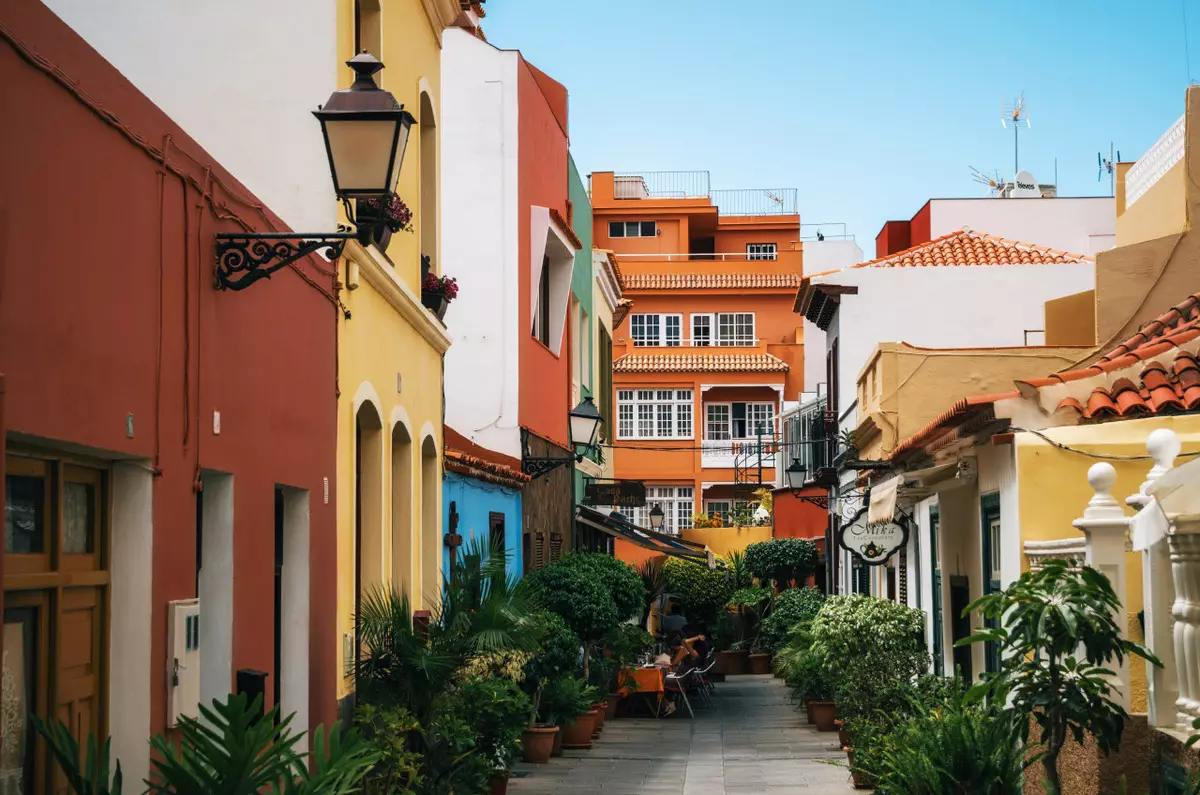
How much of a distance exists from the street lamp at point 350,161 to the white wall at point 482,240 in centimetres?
1338

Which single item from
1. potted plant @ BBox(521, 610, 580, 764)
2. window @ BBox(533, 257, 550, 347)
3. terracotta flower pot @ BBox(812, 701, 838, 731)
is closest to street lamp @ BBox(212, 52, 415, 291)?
potted plant @ BBox(521, 610, 580, 764)

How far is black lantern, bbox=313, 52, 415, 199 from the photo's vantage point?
24.3 feet

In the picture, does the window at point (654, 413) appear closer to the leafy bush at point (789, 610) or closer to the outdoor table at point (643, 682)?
the leafy bush at point (789, 610)

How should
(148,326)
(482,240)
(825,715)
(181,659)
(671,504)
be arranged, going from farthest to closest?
(671,504) < (482,240) < (825,715) < (181,659) < (148,326)

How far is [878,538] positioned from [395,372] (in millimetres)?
7883

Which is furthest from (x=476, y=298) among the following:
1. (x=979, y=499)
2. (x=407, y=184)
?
(x=979, y=499)

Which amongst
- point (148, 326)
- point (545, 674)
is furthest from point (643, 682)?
point (148, 326)

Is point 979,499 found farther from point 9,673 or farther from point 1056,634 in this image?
point 9,673

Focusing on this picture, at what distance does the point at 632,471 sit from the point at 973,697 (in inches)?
1890

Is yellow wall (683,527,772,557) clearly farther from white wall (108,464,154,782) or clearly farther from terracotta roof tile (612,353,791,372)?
white wall (108,464,154,782)

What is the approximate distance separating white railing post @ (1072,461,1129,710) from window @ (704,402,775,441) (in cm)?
4822

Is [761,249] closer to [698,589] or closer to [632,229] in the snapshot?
[632,229]

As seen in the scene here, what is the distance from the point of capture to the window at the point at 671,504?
55.4 meters

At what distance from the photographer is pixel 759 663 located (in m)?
33.5
